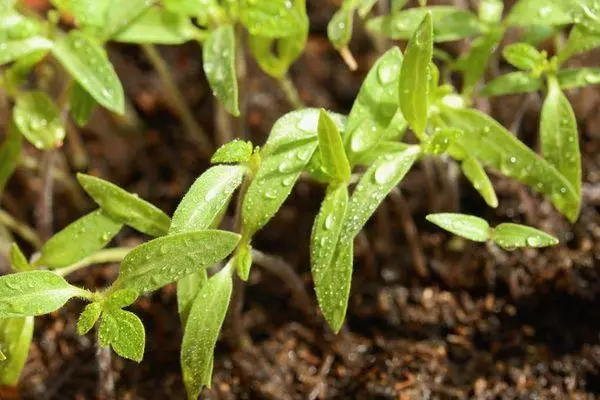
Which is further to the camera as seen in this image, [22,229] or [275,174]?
[22,229]

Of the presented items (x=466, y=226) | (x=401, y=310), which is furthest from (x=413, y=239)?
(x=466, y=226)

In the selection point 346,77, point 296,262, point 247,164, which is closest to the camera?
point 247,164

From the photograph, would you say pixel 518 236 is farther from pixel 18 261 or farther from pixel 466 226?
pixel 18 261

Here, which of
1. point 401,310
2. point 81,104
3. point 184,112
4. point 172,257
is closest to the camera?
point 172,257

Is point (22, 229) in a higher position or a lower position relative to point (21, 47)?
lower

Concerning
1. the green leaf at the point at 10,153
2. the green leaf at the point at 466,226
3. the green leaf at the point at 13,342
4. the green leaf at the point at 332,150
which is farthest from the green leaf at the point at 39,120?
the green leaf at the point at 466,226

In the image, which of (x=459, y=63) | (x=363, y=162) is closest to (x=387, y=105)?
(x=363, y=162)

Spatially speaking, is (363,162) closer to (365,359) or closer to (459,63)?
(459,63)
